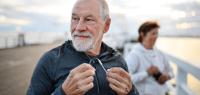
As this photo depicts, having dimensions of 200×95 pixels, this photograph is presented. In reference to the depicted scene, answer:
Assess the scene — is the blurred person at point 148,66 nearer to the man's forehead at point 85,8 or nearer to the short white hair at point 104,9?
the short white hair at point 104,9

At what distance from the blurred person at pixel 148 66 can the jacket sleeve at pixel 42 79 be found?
2048 mm

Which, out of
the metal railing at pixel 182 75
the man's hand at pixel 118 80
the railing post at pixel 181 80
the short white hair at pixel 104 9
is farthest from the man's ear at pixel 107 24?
the railing post at pixel 181 80

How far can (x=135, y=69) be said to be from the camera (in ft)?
14.8

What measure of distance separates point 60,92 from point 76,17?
0.49 meters

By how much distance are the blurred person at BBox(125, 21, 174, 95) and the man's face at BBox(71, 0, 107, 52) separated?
192 centimetres

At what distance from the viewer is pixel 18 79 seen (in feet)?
45.3

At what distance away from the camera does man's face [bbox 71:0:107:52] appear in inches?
96.7

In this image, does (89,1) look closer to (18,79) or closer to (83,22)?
(83,22)

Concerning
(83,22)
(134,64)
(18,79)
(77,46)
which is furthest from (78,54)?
(18,79)

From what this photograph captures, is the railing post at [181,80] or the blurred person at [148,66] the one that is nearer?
the blurred person at [148,66]

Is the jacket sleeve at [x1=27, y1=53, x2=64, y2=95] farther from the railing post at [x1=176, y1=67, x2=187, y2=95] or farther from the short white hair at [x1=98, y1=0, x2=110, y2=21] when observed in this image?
the railing post at [x1=176, y1=67, x2=187, y2=95]

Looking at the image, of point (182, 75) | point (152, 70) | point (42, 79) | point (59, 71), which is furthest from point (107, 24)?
point (182, 75)

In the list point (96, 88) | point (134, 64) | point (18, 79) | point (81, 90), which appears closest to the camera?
point (81, 90)

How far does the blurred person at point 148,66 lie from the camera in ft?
14.5
